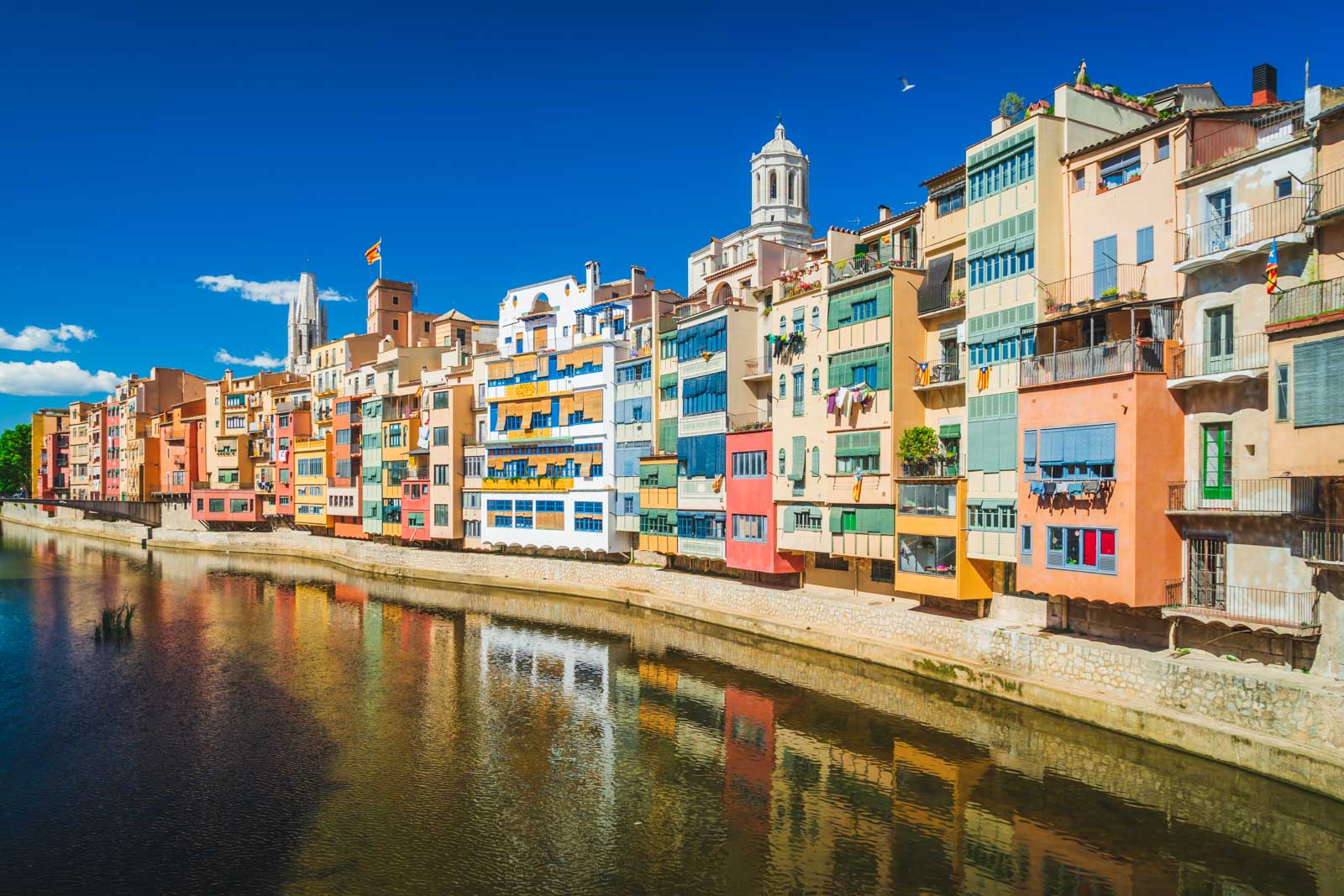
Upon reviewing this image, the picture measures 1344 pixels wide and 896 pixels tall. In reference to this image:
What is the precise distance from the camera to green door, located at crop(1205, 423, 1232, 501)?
26000 millimetres

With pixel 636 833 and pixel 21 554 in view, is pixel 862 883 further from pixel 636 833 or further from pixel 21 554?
pixel 21 554

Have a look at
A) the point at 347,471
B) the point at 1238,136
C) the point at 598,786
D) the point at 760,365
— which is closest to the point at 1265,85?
the point at 1238,136

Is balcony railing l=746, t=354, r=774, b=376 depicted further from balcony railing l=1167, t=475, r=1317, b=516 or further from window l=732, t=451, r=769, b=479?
balcony railing l=1167, t=475, r=1317, b=516

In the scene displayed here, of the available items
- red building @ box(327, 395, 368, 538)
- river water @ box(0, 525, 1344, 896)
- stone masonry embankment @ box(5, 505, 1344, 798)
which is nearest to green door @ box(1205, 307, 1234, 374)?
stone masonry embankment @ box(5, 505, 1344, 798)

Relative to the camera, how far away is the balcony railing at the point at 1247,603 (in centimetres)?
2334

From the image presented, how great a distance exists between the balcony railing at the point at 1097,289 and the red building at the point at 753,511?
1628 centimetres

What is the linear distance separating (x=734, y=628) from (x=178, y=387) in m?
109

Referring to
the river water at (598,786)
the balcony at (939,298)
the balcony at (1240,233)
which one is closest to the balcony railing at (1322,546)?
the river water at (598,786)

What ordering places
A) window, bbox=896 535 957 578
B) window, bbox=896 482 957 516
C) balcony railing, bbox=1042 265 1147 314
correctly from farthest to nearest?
window, bbox=896 482 957 516 < window, bbox=896 535 957 578 < balcony railing, bbox=1042 265 1147 314

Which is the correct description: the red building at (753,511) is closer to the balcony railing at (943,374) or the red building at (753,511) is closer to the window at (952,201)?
the balcony railing at (943,374)

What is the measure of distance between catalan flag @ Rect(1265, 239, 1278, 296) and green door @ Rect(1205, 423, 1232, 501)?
13.7 ft

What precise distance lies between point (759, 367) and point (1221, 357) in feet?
76.8

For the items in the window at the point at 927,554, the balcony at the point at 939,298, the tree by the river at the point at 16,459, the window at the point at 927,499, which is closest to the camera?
the window at the point at 927,554

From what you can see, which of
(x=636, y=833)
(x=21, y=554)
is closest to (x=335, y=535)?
(x=21, y=554)
